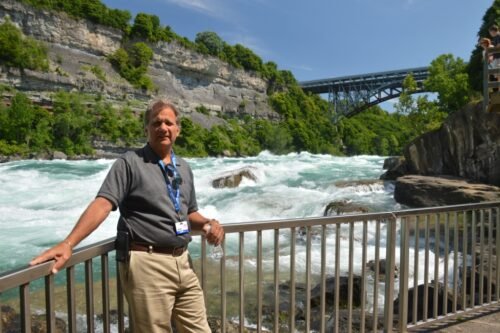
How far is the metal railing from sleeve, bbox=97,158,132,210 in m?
0.25

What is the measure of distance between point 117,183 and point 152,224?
0.25m

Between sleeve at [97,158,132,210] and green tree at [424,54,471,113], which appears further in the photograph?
green tree at [424,54,471,113]

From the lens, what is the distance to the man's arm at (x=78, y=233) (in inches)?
59.0

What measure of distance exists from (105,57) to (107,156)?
689 inches

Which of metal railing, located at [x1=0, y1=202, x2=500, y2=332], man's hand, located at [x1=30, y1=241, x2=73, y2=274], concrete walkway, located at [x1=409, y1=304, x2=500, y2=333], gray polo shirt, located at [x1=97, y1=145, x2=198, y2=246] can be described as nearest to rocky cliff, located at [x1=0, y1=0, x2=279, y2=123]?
metal railing, located at [x1=0, y1=202, x2=500, y2=332]

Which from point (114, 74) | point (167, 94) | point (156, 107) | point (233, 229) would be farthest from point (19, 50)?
point (233, 229)

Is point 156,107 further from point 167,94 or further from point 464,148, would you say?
point 167,94

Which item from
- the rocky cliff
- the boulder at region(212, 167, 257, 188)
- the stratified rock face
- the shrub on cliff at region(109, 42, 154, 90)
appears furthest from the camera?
the shrub on cliff at region(109, 42, 154, 90)

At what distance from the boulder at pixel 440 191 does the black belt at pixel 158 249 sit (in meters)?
11.5

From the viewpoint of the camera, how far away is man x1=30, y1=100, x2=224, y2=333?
1.81 meters

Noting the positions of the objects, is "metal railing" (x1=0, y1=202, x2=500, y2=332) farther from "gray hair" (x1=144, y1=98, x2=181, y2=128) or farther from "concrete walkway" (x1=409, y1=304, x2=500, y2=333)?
"gray hair" (x1=144, y1=98, x2=181, y2=128)

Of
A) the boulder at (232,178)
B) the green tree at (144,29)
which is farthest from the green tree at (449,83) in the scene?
the green tree at (144,29)

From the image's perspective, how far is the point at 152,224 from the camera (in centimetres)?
184

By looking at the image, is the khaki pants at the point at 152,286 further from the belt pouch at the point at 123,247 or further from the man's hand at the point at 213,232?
the man's hand at the point at 213,232
